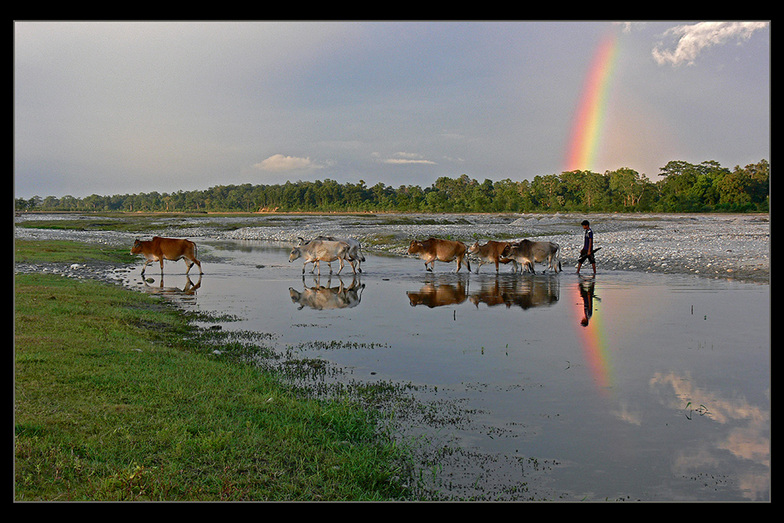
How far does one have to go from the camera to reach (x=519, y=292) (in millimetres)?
21203

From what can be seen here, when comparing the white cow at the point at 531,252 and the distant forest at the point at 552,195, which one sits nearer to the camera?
the white cow at the point at 531,252

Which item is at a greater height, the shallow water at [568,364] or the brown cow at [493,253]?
the brown cow at [493,253]

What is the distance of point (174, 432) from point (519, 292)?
16.2 meters

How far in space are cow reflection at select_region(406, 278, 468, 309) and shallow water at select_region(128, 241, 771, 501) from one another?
0.08m

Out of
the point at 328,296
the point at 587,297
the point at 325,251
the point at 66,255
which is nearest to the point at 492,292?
the point at 587,297

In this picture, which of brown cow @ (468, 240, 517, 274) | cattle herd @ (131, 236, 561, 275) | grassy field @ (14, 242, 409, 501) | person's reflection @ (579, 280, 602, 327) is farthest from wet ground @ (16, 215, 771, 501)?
brown cow @ (468, 240, 517, 274)

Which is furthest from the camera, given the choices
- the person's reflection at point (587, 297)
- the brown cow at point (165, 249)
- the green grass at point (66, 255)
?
the green grass at point (66, 255)

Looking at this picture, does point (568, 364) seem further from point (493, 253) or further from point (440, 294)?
point (493, 253)

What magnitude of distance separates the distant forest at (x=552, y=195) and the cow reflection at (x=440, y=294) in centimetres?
7248

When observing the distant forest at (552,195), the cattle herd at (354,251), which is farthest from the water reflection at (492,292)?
the distant forest at (552,195)

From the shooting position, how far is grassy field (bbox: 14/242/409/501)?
5.55 m

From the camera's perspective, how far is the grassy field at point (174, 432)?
18.2ft

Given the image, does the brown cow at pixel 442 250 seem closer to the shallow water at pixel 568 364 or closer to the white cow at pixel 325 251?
the white cow at pixel 325 251
